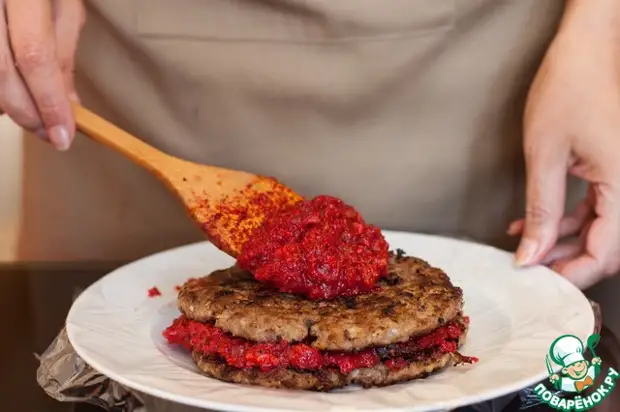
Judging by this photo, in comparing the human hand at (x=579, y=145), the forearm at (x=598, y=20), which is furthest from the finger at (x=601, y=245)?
the forearm at (x=598, y=20)

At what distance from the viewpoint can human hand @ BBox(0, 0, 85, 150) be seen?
4.10 ft

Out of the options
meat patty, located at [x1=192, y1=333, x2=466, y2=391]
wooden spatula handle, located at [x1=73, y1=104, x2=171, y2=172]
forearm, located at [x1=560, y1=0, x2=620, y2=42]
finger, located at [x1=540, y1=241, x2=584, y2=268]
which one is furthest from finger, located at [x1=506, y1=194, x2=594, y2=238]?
wooden spatula handle, located at [x1=73, y1=104, x2=171, y2=172]

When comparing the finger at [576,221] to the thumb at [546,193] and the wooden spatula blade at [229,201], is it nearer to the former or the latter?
the thumb at [546,193]

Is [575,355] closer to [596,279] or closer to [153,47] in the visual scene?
[596,279]

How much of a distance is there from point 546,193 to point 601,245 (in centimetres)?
14

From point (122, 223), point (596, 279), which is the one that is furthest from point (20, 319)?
point (596, 279)

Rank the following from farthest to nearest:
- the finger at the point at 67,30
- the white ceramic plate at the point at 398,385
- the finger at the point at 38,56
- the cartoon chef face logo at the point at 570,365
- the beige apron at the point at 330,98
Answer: the beige apron at the point at 330,98
the finger at the point at 67,30
the finger at the point at 38,56
the cartoon chef face logo at the point at 570,365
the white ceramic plate at the point at 398,385

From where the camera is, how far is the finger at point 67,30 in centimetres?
148

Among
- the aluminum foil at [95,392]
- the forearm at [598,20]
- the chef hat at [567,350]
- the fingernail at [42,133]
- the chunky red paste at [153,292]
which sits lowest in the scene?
the aluminum foil at [95,392]

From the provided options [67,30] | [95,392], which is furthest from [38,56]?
[95,392]

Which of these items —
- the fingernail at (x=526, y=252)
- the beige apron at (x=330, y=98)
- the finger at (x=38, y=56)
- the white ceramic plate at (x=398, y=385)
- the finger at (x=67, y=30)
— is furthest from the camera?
the beige apron at (x=330, y=98)

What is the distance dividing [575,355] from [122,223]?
1.16m

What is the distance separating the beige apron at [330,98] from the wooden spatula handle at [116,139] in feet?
1.12

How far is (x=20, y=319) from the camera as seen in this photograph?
1.36m
